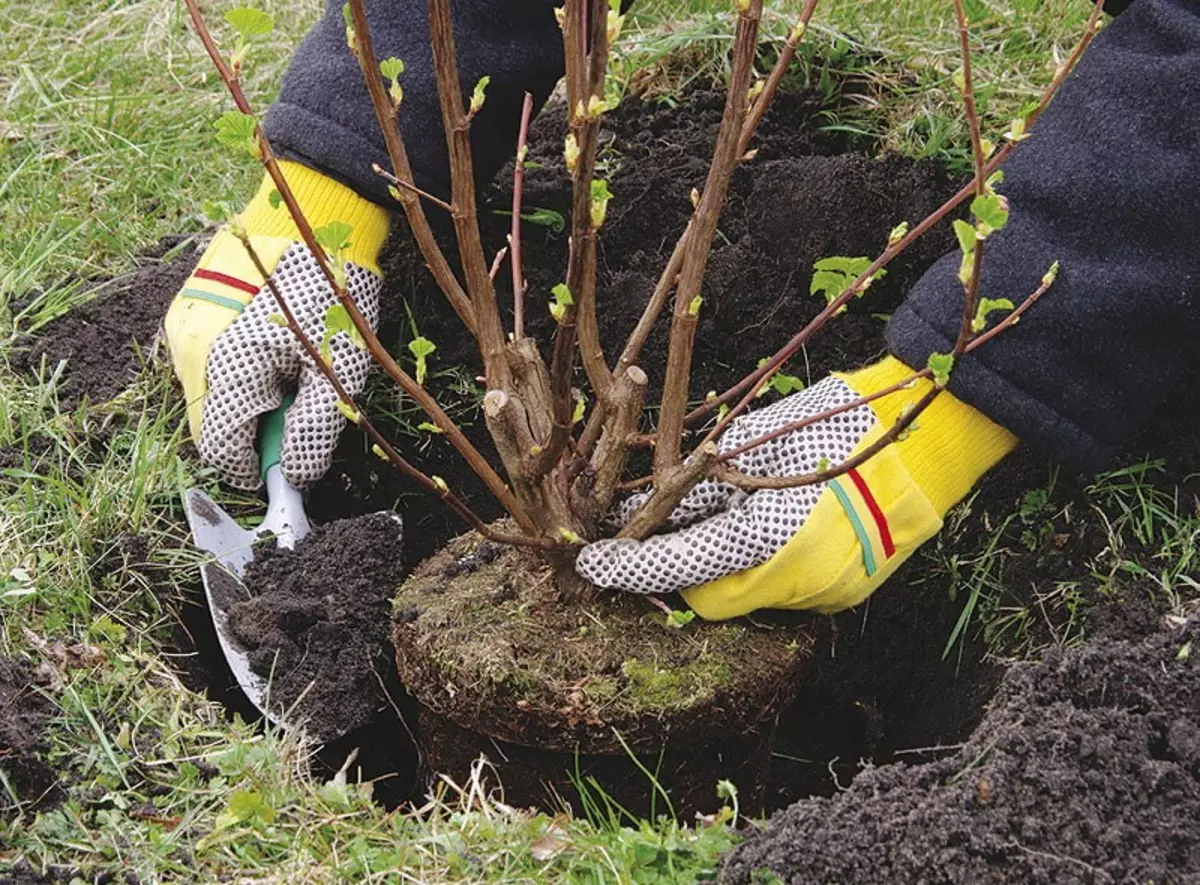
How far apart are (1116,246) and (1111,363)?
15 cm

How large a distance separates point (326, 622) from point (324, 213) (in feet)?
2.21

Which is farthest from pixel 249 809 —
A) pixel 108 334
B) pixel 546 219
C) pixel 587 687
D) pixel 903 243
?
pixel 546 219

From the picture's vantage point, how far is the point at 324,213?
2.30 meters

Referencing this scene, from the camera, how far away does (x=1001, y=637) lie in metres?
2.07

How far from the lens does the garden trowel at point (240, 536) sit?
2.08 m

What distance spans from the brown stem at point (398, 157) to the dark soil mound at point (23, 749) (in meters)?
0.74

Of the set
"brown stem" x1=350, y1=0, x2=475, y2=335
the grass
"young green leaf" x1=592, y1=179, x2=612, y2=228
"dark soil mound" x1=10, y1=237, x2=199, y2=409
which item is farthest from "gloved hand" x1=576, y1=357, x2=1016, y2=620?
"dark soil mound" x1=10, y1=237, x2=199, y2=409

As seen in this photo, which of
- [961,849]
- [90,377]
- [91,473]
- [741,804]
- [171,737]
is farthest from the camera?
[90,377]

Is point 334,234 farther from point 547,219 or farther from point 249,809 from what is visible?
point 547,219

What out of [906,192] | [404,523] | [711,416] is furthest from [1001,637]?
[404,523]

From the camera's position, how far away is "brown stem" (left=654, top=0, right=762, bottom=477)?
57.1 inches

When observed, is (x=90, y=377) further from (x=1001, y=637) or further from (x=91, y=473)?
(x=1001, y=637)

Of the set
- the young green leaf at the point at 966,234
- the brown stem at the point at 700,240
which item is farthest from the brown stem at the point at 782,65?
the young green leaf at the point at 966,234

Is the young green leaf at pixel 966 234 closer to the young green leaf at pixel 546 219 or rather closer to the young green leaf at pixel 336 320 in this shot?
the young green leaf at pixel 336 320
